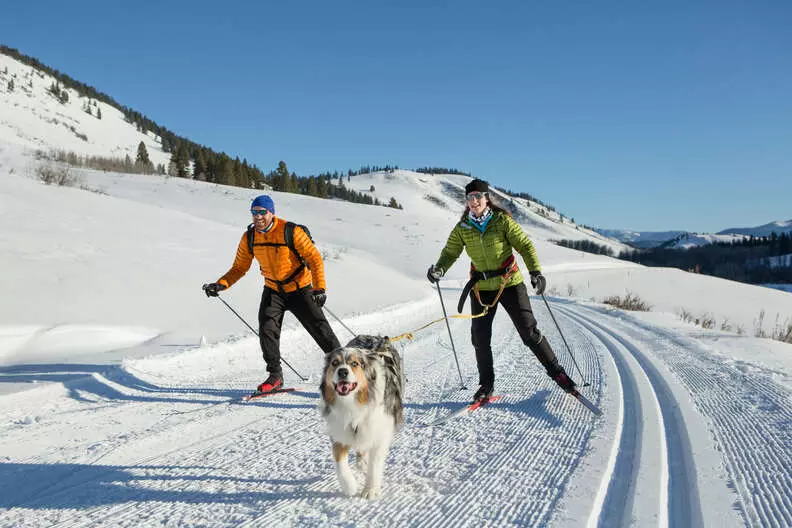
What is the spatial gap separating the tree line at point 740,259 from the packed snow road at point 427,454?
295ft

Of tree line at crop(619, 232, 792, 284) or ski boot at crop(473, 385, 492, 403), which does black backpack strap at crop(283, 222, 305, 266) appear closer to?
ski boot at crop(473, 385, 492, 403)

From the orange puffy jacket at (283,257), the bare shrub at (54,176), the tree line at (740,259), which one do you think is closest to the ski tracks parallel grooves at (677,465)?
the orange puffy jacket at (283,257)

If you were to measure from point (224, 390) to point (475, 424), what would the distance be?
3.44 metres

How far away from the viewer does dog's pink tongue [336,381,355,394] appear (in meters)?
2.72

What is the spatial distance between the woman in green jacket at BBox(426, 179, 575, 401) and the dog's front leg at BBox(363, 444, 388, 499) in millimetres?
2166

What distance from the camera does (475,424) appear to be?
422 centimetres

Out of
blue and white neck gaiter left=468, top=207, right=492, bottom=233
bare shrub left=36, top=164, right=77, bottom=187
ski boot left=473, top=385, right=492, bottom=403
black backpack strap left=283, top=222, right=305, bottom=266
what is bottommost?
ski boot left=473, top=385, right=492, bottom=403

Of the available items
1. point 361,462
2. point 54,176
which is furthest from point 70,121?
point 361,462

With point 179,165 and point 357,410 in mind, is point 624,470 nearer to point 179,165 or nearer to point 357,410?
point 357,410

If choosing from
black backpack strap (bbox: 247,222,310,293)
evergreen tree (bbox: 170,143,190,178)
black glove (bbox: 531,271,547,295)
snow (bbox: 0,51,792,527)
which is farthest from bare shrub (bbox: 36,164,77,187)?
evergreen tree (bbox: 170,143,190,178)

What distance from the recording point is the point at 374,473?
2.92 metres

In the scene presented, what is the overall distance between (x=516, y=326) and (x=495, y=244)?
3.17 feet

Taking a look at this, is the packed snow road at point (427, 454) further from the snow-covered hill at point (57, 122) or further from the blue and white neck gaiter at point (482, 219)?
the snow-covered hill at point (57, 122)

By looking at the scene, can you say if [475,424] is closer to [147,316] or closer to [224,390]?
[224,390]
